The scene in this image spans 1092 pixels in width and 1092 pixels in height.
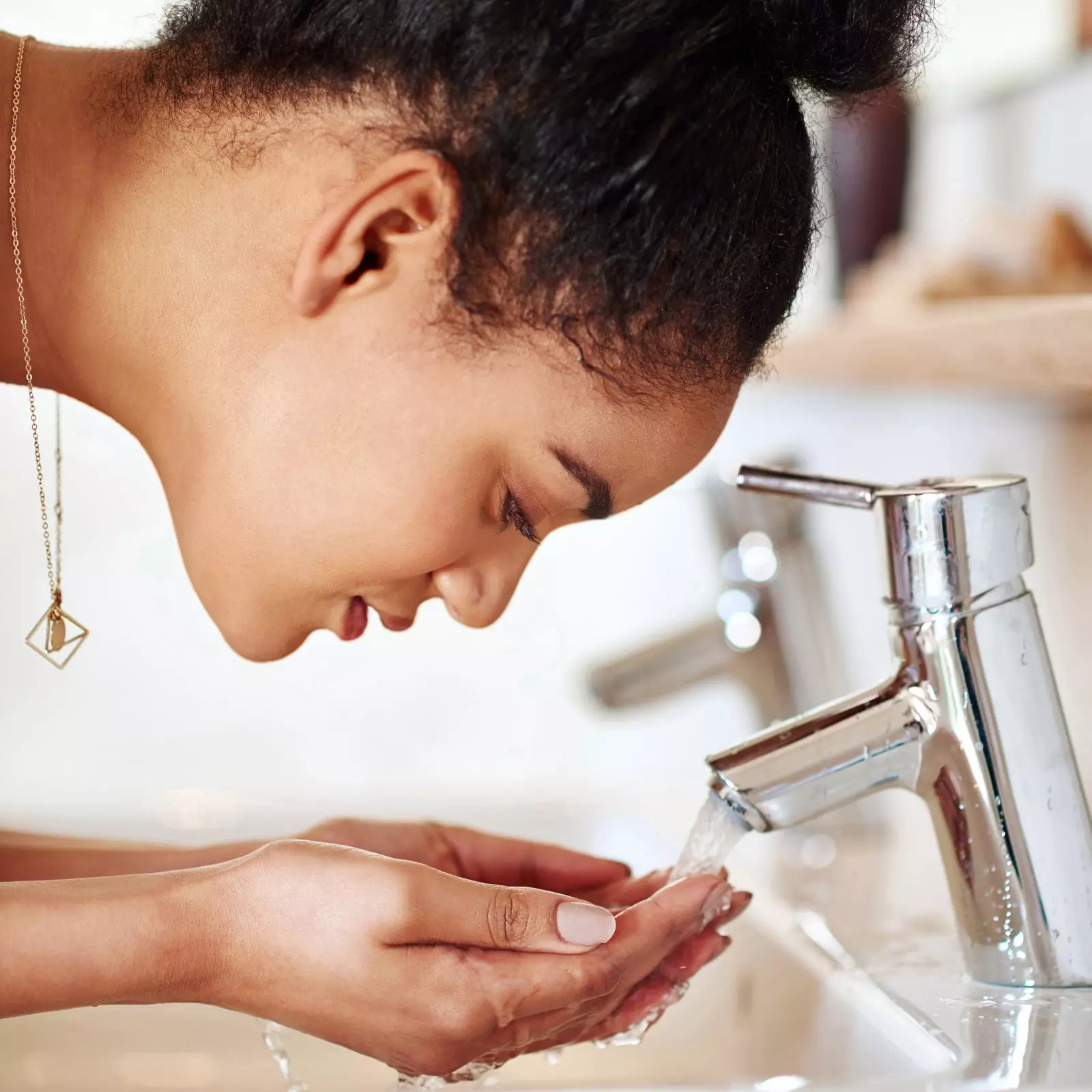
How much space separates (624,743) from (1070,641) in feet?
2.17

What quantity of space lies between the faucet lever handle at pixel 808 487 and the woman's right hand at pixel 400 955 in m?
0.18

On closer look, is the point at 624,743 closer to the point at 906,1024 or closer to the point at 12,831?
the point at 12,831

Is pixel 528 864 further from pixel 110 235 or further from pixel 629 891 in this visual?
pixel 110 235

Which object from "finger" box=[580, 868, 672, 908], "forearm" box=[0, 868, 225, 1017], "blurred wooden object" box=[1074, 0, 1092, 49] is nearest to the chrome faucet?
"finger" box=[580, 868, 672, 908]

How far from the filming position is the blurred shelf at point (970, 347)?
0.54 m

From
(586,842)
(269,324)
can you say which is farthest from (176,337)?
(586,842)

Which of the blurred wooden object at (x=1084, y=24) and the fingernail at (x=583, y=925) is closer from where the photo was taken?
the fingernail at (x=583, y=925)

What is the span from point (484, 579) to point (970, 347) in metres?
0.26

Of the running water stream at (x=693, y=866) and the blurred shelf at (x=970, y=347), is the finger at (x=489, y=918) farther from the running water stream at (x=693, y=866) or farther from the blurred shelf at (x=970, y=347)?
the blurred shelf at (x=970, y=347)

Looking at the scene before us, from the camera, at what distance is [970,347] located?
2.05 ft

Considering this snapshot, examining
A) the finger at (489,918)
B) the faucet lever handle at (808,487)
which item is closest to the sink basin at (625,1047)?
the finger at (489,918)

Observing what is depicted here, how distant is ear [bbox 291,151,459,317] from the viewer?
1.44 feet

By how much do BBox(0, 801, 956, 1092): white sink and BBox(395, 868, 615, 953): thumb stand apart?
0.12 m

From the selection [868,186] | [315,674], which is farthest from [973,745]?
[315,674]
